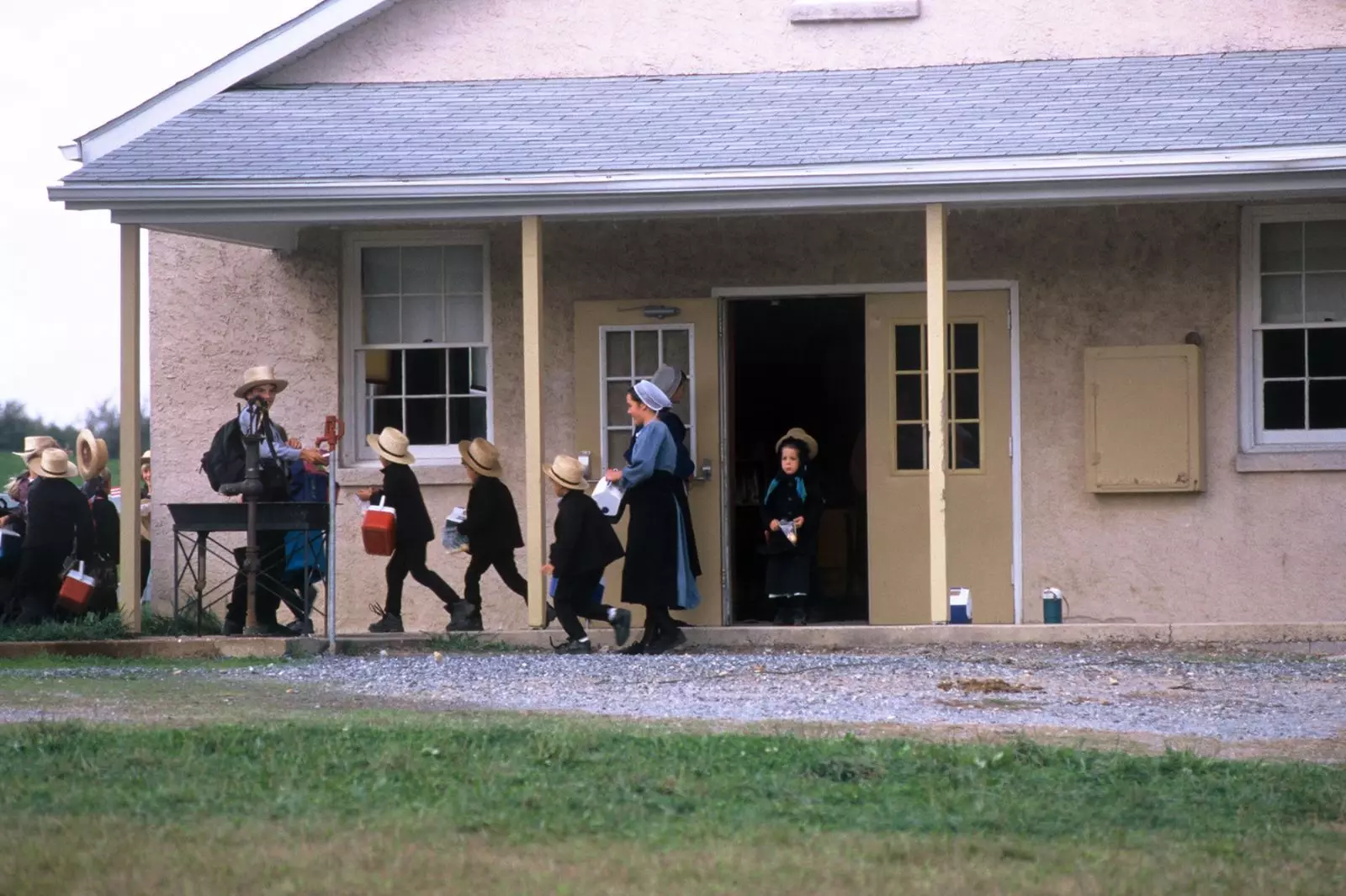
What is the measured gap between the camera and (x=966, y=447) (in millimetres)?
12898

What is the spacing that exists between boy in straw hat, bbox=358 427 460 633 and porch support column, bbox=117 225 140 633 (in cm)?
148

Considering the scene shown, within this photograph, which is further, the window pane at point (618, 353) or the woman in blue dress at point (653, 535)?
the window pane at point (618, 353)

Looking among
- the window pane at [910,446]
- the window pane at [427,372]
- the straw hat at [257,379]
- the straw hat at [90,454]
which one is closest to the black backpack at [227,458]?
the straw hat at [257,379]

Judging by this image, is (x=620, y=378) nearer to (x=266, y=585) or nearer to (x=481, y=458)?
(x=481, y=458)

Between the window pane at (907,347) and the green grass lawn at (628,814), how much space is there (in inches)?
231

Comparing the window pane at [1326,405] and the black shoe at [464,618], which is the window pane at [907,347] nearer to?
the window pane at [1326,405]

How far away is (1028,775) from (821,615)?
24.7ft

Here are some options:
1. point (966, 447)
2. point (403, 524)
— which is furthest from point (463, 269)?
point (966, 447)

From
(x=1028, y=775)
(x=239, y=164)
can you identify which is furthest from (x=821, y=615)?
(x=1028, y=775)

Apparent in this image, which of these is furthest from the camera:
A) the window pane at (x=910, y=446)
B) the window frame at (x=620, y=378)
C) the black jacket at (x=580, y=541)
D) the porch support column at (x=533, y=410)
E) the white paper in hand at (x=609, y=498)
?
the window frame at (x=620, y=378)

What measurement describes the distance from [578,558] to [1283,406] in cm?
483

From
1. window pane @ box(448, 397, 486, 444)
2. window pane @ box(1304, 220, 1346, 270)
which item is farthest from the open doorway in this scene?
window pane @ box(1304, 220, 1346, 270)

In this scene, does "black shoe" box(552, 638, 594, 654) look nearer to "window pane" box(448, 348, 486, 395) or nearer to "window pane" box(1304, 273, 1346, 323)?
"window pane" box(448, 348, 486, 395)

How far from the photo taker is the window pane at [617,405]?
43.4 feet
